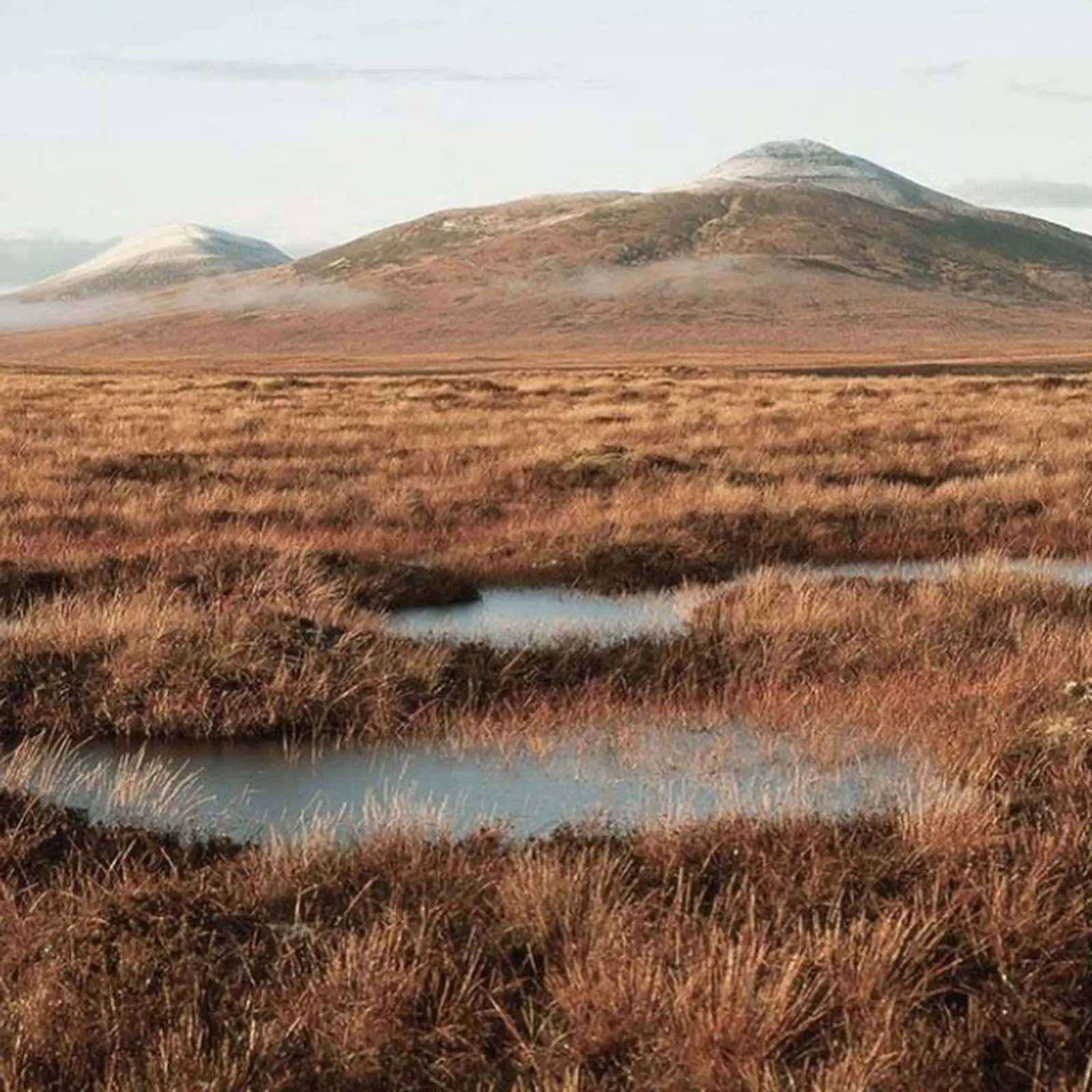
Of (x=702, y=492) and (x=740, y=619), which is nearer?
(x=740, y=619)

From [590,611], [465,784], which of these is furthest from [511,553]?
[465,784]

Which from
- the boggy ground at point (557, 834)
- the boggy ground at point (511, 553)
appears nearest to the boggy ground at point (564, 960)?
the boggy ground at point (557, 834)

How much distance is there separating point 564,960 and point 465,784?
8.26ft

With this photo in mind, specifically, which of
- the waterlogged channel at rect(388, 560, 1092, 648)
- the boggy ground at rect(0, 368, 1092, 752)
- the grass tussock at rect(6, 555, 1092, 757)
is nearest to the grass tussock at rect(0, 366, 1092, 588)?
the boggy ground at rect(0, 368, 1092, 752)

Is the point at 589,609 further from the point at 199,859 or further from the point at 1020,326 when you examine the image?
the point at 1020,326

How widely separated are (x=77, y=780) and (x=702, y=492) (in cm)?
1156

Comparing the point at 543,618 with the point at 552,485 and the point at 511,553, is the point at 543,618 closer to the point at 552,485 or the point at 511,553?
the point at 511,553

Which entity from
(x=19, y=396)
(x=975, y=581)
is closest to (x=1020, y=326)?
(x=19, y=396)

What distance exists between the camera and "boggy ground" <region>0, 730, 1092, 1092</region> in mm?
4121

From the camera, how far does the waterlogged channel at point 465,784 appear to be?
637 centimetres

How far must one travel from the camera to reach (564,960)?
15.5ft

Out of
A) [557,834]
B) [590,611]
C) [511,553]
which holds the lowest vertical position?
[590,611]

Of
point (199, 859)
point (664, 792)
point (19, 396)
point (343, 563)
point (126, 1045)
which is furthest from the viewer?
point (19, 396)

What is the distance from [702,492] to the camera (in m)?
17.3
